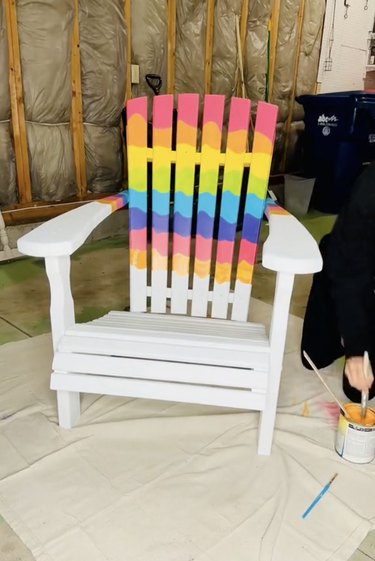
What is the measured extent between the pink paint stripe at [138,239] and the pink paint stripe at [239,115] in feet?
1.46

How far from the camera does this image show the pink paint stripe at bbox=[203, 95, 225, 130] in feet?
5.01

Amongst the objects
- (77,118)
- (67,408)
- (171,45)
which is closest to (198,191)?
(67,408)

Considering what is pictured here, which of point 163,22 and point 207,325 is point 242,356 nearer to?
Result: point 207,325

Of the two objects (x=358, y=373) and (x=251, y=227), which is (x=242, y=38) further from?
(x=358, y=373)

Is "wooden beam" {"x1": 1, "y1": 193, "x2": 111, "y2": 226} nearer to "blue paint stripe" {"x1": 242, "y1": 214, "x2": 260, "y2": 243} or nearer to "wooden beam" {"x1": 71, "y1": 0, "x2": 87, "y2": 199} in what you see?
"wooden beam" {"x1": 71, "y1": 0, "x2": 87, "y2": 199}

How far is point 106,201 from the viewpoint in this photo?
1535mm

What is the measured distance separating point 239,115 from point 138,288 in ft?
2.18

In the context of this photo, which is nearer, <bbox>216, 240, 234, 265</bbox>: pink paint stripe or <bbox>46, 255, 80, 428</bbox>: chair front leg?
<bbox>46, 255, 80, 428</bbox>: chair front leg

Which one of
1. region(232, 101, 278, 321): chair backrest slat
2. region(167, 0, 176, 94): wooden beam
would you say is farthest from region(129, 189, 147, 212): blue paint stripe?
region(167, 0, 176, 94): wooden beam

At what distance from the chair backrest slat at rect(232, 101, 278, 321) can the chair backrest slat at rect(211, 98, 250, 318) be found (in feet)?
0.13

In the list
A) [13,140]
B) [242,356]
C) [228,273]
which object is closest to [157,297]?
[228,273]

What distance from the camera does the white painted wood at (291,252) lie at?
1.11 m

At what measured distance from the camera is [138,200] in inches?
63.0

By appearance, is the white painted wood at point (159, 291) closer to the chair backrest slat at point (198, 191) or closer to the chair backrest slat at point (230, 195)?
the chair backrest slat at point (198, 191)
